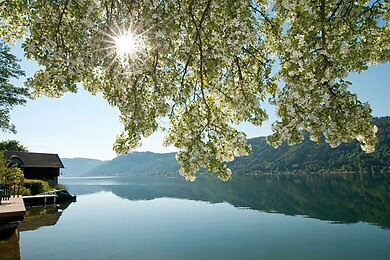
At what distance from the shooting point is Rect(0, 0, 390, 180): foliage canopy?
567 cm

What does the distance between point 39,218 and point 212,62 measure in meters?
32.3

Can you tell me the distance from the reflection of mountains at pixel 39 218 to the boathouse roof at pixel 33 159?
2231cm

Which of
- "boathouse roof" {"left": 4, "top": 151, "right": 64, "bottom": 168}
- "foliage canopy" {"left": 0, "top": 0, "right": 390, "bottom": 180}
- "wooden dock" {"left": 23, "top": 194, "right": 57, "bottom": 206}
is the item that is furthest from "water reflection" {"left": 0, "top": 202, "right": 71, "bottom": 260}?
"boathouse roof" {"left": 4, "top": 151, "right": 64, "bottom": 168}

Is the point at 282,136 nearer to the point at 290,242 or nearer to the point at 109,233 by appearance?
the point at 290,242

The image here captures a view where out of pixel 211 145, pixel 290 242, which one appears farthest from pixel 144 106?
pixel 290 242

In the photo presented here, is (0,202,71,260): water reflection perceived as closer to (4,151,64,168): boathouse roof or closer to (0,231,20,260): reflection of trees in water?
(0,231,20,260): reflection of trees in water

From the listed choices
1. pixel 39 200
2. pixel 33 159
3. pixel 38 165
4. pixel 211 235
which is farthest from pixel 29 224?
pixel 33 159

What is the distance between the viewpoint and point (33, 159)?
6028cm

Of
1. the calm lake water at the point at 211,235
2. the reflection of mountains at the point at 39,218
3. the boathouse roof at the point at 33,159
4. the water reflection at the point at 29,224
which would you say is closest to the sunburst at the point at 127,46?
the water reflection at the point at 29,224

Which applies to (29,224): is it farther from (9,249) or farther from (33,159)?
(33,159)

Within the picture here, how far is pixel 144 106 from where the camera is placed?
8.45 meters

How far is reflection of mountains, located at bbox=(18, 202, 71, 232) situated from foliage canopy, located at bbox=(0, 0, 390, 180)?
936 inches

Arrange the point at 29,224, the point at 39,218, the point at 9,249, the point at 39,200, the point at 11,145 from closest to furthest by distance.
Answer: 1. the point at 9,249
2. the point at 29,224
3. the point at 39,218
4. the point at 39,200
5. the point at 11,145

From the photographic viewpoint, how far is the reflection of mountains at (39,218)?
2731cm
